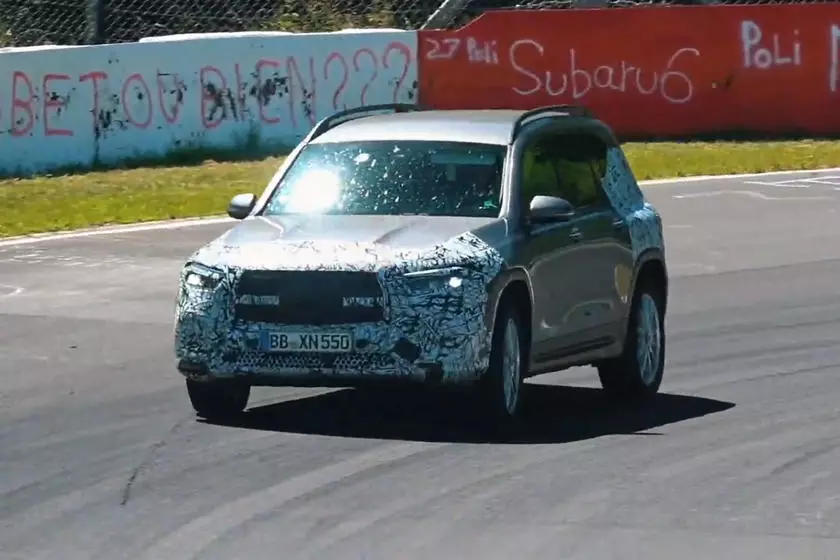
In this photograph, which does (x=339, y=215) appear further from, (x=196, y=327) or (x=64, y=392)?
(x=64, y=392)

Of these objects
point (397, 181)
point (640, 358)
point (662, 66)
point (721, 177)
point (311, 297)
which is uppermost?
point (397, 181)

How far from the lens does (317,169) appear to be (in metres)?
11.5

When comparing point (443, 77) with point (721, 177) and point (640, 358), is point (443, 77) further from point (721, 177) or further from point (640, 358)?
point (640, 358)

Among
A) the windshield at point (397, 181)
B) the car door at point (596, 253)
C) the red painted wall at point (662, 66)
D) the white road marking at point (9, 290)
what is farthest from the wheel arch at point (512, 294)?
the red painted wall at point (662, 66)

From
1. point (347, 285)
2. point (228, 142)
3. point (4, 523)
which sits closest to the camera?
point (4, 523)

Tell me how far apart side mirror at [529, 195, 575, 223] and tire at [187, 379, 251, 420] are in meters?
1.68

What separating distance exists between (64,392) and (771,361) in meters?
4.34

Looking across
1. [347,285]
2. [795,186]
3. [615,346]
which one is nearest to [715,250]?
[795,186]

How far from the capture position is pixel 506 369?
1042cm

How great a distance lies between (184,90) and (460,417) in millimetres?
16113

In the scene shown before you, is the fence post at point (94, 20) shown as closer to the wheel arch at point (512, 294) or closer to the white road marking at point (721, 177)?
the white road marking at point (721, 177)

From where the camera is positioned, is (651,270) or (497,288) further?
→ (651,270)

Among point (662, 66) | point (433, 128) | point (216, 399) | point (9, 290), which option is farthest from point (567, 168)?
point (662, 66)

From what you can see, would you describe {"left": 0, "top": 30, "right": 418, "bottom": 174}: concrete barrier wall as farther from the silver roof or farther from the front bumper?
the front bumper
